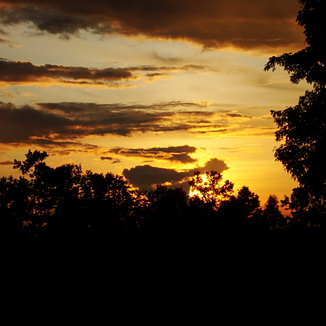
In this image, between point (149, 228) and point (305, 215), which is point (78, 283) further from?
point (305, 215)

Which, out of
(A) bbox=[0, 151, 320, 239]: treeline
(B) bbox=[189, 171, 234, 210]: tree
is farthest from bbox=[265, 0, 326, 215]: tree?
(B) bbox=[189, 171, 234, 210]: tree

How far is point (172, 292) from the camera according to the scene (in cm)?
2100

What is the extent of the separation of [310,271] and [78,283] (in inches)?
472

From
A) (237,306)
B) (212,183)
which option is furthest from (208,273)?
(212,183)

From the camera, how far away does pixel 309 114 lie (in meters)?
22.5

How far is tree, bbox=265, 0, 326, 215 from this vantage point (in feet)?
72.7

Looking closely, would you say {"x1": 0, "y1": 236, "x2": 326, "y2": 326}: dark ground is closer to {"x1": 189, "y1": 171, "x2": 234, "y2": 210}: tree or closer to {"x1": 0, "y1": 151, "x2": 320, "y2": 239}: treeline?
{"x1": 0, "y1": 151, "x2": 320, "y2": 239}: treeline

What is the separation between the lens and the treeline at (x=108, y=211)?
28.3m

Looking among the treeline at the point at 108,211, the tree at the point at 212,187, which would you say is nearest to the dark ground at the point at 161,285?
the treeline at the point at 108,211

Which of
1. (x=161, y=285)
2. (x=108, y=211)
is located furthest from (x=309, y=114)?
(x=108, y=211)

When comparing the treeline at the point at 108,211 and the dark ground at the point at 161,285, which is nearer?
the dark ground at the point at 161,285

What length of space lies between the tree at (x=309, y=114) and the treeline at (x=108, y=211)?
7.16 ft

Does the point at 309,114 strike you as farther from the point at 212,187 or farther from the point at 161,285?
the point at 212,187

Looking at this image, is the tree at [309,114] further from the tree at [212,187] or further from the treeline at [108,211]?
the tree at [212,187]
